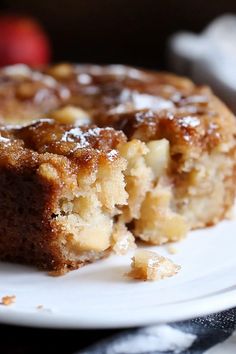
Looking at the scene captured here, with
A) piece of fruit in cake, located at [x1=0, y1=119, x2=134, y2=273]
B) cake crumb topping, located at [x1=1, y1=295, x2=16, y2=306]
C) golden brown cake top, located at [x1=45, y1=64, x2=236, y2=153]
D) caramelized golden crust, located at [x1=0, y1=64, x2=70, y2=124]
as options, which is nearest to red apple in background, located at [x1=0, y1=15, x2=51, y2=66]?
golden brown cake top, located at [x1=45, y1=64, x2=236, y2=153]

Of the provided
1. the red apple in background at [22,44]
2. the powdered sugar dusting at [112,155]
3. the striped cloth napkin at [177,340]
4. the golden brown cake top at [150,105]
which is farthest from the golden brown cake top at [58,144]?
the red apple in background at [22,44]

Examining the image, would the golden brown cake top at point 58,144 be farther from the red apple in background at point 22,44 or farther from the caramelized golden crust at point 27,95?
the red apple in background at point 22,44

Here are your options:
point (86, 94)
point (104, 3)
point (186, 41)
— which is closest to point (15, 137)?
point (86, 94)

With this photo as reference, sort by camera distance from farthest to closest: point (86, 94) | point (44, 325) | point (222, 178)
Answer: point (86, 94) → point (222, 178) → point (44, 325)

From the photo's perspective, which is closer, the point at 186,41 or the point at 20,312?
the point at 20,312

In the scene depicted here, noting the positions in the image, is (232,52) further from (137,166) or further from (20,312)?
(20,312)
